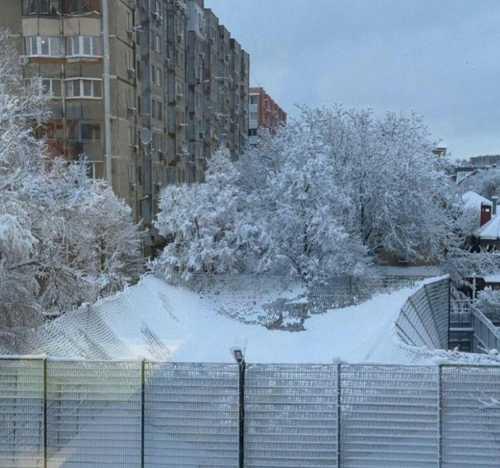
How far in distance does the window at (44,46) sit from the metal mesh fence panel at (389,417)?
21484mm

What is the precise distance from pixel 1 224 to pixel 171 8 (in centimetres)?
2432

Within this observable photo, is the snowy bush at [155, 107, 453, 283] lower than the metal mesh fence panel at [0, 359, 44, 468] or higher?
higher

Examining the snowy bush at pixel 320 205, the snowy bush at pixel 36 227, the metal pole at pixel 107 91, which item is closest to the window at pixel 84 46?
the metal pole at pixel 107 91

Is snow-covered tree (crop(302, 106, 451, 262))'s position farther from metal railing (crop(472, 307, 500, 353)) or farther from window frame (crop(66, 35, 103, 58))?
window frame (crop(66, 35, 103, 58))

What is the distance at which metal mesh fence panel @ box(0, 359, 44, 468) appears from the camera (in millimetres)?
7605

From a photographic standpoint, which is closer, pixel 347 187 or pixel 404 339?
pixel 404 339

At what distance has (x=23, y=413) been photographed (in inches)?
300

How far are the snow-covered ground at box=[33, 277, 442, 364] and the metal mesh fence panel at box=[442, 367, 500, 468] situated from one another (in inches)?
165

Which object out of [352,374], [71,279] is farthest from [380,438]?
[71,279]

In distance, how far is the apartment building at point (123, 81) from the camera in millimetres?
24875

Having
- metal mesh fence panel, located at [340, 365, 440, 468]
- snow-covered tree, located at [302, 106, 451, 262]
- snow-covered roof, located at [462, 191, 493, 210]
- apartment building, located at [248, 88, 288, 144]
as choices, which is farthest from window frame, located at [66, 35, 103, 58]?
apartment building, located at [248, 88, 288, 144]

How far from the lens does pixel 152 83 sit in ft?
97.8

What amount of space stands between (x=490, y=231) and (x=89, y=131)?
21.4 meters

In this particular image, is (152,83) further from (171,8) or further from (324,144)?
(324,144)
